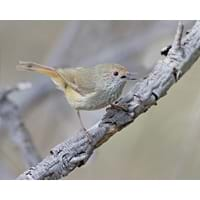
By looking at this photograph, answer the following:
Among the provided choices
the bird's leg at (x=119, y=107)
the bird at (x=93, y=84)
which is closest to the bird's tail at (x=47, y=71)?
the bird at (x=93, y=84)

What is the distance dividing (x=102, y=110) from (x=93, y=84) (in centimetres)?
7

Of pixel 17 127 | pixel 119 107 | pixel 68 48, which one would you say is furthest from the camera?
pixel 68 48

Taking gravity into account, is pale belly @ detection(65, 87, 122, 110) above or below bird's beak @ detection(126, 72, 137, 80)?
below

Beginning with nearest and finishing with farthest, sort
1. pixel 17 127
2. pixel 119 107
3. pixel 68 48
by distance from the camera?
pixel 119 107 < pixel 17 127 < pixel 68 48

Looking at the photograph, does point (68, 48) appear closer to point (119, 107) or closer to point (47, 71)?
point (47, 71)

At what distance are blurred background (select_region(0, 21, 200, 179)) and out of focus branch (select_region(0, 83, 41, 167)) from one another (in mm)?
41

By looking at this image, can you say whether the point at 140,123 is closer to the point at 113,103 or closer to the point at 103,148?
the point at 103,148

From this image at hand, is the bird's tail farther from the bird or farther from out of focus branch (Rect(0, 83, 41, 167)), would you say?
out of focus branch (Rect(0, 83, 41, 167))

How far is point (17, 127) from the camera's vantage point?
1.47m

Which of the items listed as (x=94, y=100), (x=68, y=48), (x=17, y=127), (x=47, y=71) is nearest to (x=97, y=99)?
(x=94, y=100)

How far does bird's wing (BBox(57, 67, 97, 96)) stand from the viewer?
3.72 feet

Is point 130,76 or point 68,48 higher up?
point 68,48

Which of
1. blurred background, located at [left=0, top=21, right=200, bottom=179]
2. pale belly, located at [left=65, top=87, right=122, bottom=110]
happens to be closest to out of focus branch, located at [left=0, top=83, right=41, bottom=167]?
blurred background, located at [left=0, top=21, right=200, bottom=179]
